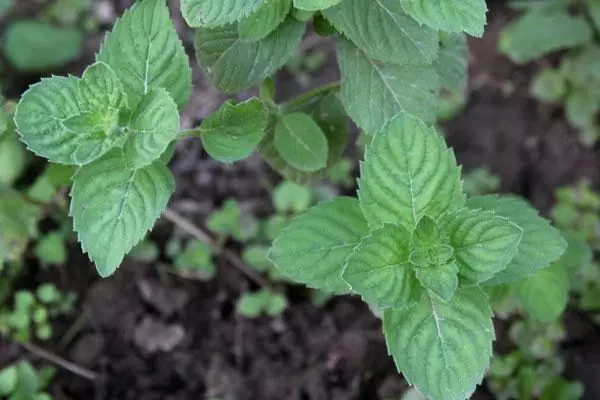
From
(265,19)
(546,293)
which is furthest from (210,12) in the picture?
(546,293)

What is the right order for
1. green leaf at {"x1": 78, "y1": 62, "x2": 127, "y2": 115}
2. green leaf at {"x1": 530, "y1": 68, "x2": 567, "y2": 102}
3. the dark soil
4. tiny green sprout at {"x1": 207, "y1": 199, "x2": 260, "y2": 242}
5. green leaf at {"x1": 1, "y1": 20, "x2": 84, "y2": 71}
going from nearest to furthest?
green leaf at {"x1": 78, "y1": 62, "x2": 127, "y2": 115} → the dark soil → tiny green sprout at {"x1": 207, "y1": 199, "x2": 260, "y2": 242} → green leaf at {"x1": 530, "y1": 68, "x2": 567, "y2": 102} → green leaf at {"x1": 1, "y1": 20, "x2": 84, "y2": 71}

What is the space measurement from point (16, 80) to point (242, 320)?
3.98ft

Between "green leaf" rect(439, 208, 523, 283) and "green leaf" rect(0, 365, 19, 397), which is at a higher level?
"green leaf" rect(439, 208, 523, 283)

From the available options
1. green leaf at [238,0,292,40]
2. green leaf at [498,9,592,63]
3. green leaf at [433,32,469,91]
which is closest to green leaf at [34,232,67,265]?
green leaf at [238,0,292,40]

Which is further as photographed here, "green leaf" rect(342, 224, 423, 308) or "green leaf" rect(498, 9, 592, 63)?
"green leaf" rect(498, 9, 592, 63)

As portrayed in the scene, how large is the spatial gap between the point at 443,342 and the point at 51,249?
1.29 m

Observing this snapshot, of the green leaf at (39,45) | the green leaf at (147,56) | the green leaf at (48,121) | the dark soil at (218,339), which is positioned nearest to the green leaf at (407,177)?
the green leaf at (147,56)

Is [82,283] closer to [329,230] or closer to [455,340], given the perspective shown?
[329,230]

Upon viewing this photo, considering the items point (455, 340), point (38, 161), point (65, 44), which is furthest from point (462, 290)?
point (65, 44)

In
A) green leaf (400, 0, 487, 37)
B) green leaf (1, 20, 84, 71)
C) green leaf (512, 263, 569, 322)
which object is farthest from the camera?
green leaf (1, 20, 84, 71)

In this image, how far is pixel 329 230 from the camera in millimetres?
1339

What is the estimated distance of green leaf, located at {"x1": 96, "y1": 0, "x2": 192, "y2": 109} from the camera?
137 centimetres

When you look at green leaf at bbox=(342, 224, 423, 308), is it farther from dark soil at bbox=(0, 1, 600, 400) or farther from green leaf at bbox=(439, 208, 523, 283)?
dark soil at bbox=(0, 1, 600, 400)

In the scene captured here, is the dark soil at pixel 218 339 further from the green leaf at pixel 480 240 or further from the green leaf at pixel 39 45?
the green leaf at pixel 480 240
